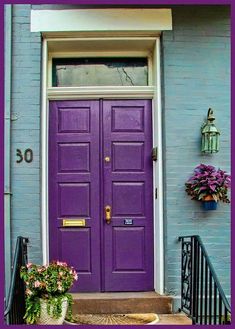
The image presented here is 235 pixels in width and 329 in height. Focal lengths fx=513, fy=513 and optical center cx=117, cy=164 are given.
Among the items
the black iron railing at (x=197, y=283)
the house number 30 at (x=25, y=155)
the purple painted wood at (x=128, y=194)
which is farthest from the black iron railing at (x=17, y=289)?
the black iron railing at (x=197, y=283)

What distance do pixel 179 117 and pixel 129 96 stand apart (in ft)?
2.27

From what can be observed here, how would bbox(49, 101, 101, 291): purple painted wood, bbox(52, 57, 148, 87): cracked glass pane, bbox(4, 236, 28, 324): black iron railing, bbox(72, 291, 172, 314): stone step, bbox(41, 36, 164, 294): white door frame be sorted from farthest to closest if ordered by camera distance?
bbox(52, 57, 148, 87): cracked glass pane, bbox(49, 101, 101, 291): purple painted wood, bbox(41, 36, 164, 294): white door frame, bbox(72, 291, 172, 314): stone step, bbox(4, 236, 28, 324): black iron railing

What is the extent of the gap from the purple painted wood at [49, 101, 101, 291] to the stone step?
0.36m

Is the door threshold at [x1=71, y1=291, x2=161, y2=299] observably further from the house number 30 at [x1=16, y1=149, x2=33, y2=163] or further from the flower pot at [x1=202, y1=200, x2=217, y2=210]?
the house number 30 at [x1=16, y1=149, x2=33, y2=163]

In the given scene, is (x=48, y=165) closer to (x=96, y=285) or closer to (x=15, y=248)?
(x=15, y=248)

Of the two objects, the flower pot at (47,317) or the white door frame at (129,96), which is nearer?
the flower pot at (47,317)

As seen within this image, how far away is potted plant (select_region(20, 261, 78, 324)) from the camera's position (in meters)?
4.94

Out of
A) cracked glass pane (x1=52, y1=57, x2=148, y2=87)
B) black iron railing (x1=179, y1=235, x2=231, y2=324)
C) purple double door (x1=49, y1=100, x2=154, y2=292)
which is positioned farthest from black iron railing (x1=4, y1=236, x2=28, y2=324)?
cracked glass pane (x1=52, y1=57, x2=148, y2=87)

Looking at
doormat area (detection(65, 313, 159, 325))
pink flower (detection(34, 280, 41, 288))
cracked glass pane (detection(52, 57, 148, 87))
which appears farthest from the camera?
cracked glass pane (detection(52, 57, 148, 87))

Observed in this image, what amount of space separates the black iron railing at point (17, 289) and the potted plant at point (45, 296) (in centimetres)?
9

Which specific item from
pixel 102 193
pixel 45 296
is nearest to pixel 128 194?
pixel 102 193

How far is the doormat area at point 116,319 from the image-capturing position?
17.3ft

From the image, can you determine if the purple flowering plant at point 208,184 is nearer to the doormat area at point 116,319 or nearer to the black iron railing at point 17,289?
the doormat area at point 116,319

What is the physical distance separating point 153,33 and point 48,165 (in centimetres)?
197
